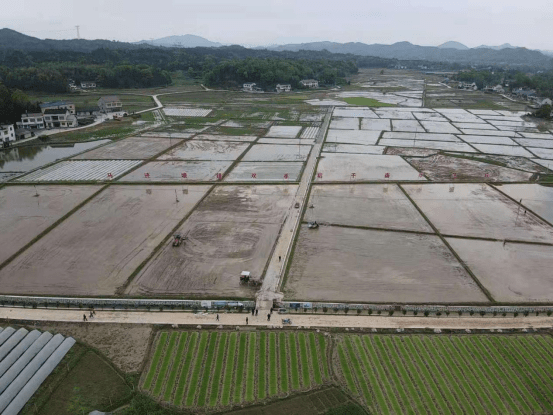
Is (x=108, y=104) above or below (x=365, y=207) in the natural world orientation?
above

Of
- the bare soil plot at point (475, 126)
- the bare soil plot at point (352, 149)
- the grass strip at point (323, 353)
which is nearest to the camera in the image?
the grass strip at point (323, 353)

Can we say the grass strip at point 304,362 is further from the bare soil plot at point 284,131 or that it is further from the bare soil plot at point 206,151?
the bare soil plot at point 284,131

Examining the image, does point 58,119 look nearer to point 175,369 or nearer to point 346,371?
point 175,369

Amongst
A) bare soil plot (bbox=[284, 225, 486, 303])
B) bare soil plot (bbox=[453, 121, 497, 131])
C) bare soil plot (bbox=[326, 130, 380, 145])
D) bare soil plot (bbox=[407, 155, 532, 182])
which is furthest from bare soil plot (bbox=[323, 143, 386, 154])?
bare soil plot (bbox=[284, 225, 486, 303])

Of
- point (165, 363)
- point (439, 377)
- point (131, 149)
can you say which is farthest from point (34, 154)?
point (439, 377)

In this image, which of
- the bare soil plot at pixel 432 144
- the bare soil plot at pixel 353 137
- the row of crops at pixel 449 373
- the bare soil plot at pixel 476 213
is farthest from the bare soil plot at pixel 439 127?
the row of crops at pixel 449 373

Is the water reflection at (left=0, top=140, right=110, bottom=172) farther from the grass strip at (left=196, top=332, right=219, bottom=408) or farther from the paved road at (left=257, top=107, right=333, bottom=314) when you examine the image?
the grass strip at (left=196, top=332, right=219, bottom=408)
